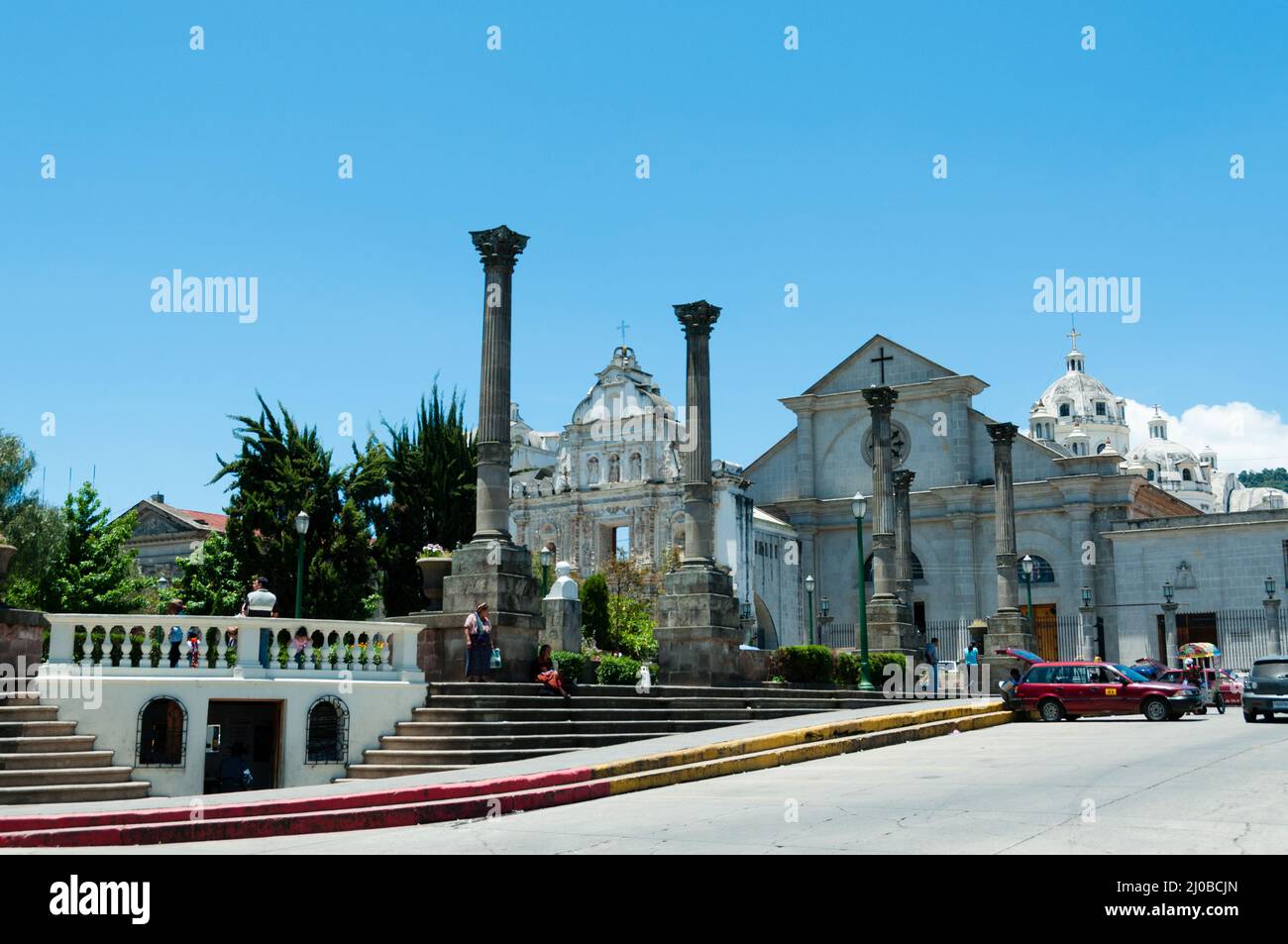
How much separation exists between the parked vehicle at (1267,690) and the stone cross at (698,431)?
11.4 meters

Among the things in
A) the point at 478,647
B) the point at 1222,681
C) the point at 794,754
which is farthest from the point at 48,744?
the point at 1222,681

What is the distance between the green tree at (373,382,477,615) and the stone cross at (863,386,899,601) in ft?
40.6

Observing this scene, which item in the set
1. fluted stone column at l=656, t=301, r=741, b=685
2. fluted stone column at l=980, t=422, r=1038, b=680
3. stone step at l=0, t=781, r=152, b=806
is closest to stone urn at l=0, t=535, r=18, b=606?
stone step at l=0, t=781, r=152, b=806

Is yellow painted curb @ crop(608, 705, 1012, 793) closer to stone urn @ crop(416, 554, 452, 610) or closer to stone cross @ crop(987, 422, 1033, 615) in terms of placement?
stone urn @ crop(416, 554, 452, 610)

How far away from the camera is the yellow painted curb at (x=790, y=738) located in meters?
16.0

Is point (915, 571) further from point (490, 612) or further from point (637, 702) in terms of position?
point (490, 612)

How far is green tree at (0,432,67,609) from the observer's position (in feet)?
135

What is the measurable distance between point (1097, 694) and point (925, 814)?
15914 millimetres

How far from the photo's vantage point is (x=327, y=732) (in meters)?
17.8

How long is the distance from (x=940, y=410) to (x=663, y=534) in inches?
605

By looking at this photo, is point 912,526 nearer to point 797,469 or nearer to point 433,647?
point 797,469

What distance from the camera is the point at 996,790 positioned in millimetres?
13594

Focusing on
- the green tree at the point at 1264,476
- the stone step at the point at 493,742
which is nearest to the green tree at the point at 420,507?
the stone step at the point at 493,742
